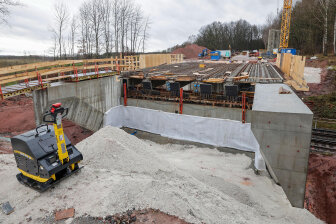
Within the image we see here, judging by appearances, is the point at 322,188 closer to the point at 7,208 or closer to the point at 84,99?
the point at 7,208

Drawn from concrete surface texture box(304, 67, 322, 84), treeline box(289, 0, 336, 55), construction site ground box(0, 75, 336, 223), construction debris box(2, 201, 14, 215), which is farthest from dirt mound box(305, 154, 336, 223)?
treeline box(289, 0, 336, 55)

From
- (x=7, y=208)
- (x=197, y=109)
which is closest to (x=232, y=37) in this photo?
(x=197, y=109)

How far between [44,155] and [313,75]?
30.5 m

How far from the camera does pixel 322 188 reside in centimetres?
1135

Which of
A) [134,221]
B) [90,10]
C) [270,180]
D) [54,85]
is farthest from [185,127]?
[90,10]

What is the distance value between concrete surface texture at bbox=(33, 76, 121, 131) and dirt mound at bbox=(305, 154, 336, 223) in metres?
13.6

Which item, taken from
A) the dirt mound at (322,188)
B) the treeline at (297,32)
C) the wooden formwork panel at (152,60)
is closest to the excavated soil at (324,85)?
the treeline at (297,32)

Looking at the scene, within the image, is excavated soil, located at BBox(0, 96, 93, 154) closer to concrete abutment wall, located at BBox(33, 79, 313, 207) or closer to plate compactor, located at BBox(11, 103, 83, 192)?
concrete abutment wall, located at BBox(33, 79, 313, 207)

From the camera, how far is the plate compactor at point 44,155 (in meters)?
6.03

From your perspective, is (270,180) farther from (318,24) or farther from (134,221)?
(318,24)

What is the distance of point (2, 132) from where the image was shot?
16172 mm

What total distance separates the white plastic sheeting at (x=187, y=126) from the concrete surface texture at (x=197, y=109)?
10.8 inches

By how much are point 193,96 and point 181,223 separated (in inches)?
448

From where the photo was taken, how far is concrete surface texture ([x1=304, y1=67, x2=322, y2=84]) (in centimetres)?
2561
